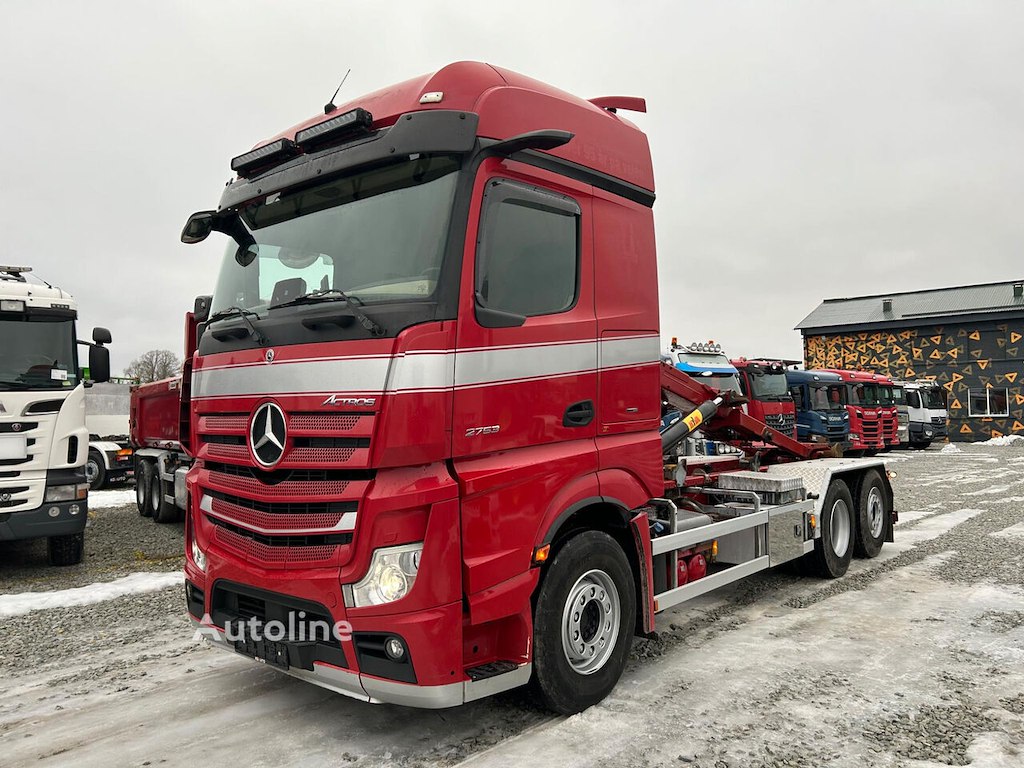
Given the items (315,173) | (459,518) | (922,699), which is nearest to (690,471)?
(922,699)

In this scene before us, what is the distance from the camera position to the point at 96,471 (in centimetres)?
1720

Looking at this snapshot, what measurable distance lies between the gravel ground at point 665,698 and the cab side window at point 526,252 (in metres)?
2.15

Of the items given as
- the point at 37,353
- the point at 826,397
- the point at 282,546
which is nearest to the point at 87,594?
the point at 37,353

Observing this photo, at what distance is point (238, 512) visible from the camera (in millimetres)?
3842

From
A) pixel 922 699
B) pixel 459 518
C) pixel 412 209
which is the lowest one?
pixel 922 699

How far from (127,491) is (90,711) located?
574 inches

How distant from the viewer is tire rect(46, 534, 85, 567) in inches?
332

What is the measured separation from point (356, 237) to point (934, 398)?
35522 millimetres

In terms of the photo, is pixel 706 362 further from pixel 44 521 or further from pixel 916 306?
pixel 916 306

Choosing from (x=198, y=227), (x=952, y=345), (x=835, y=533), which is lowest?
(x=835, y=533)

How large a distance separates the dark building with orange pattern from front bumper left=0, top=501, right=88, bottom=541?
147 ft

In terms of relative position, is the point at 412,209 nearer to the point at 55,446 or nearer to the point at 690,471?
the point at 690,471

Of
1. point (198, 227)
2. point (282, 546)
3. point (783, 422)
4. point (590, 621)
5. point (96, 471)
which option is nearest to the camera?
point (282, 546)

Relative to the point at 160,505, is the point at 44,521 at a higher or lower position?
higher
